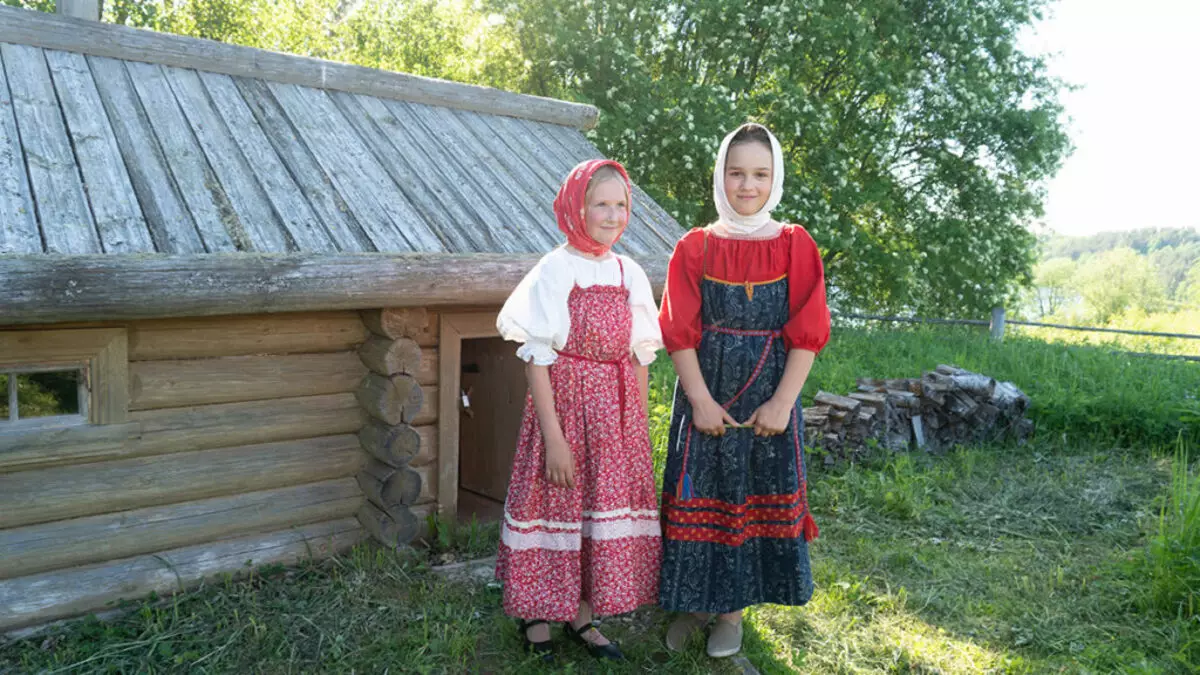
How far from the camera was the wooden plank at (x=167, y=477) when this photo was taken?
11.6 ft

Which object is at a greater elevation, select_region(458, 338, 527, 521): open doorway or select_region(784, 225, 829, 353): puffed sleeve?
select_region(784, 225, 829, 353): puffed sleeve

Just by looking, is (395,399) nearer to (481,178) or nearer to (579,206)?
(481,178)

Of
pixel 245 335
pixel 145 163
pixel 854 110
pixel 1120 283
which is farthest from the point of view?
pixel 1120 283

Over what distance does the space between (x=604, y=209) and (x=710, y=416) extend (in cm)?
86

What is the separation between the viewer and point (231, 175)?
156 inches

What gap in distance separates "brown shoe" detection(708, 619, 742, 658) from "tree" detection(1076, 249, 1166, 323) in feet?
186

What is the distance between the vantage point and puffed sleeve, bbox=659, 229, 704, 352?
3.11 m

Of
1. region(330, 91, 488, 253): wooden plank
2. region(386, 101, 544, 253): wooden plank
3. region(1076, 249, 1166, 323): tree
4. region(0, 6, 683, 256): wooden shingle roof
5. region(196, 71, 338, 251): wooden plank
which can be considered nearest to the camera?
region(0, 6, 683, 256): wooden shingle roof

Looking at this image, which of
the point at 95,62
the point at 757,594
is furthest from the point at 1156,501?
the point at 95,62

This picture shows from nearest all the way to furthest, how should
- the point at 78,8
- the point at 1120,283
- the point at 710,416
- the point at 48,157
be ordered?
the point at 710,416
the point at 48,157
the point at 78,8
the point at 1120,283

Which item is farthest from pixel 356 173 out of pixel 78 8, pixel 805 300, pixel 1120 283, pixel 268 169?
pixel 1120 283

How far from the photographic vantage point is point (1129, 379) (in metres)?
8.35

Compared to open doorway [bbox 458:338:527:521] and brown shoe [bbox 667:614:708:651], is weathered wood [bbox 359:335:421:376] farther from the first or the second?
brown shoe [bbox 667:614:708:651]

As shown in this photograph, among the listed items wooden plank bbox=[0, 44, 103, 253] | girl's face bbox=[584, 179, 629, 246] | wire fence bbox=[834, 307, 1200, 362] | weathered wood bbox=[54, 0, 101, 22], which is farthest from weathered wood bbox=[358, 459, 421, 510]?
wire fence bbox=[834, 307, 1200, 362]
